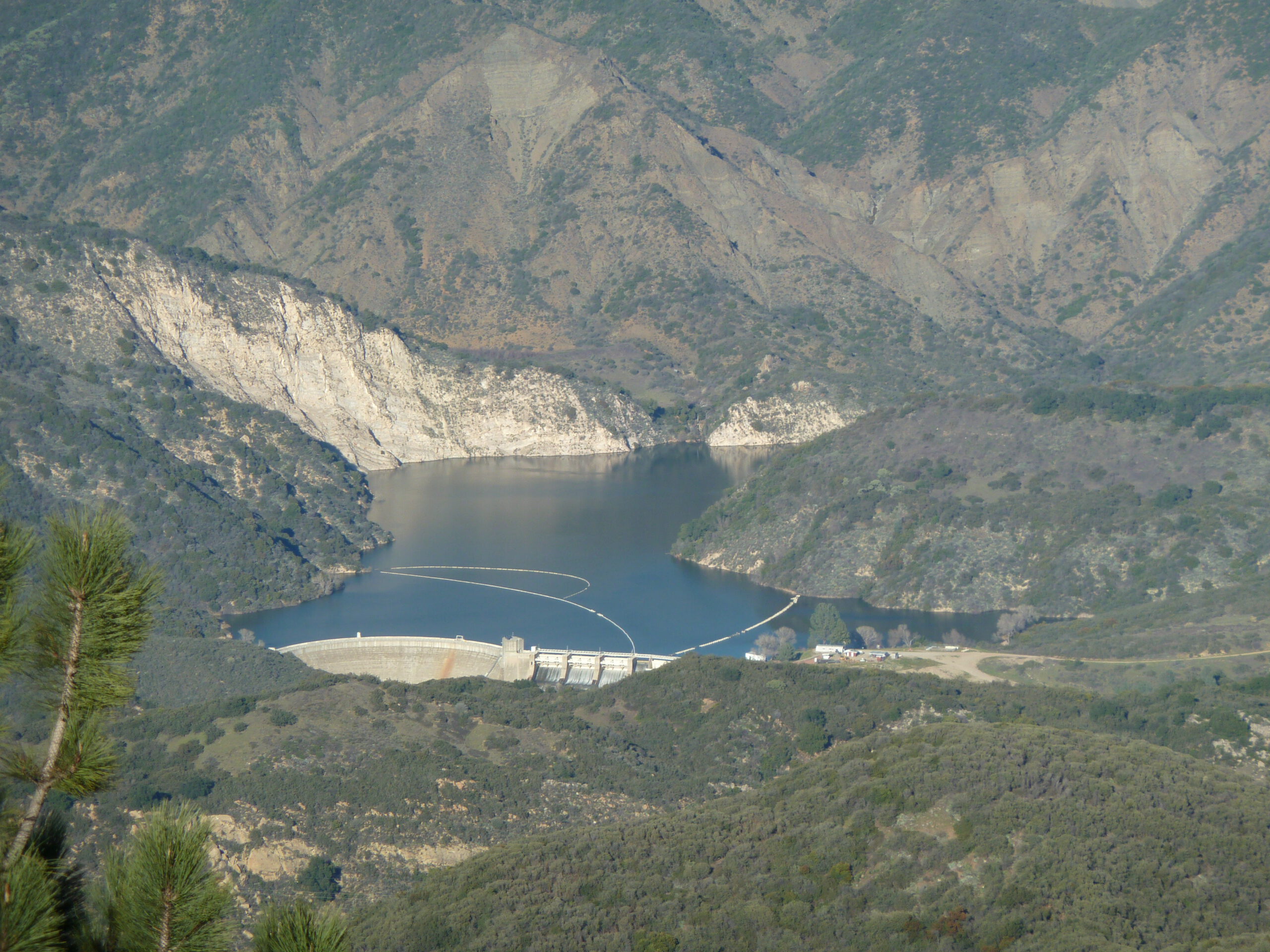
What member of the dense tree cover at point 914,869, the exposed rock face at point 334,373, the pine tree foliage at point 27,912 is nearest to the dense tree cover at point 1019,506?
the exposed rock face at point 334,373

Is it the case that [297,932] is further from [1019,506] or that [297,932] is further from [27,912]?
[1019,506]

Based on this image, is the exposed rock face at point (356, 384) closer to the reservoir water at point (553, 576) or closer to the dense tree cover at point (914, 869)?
the reservoir water at point (553, 576)

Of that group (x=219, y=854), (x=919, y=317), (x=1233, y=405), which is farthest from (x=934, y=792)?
(x=919, y=317)

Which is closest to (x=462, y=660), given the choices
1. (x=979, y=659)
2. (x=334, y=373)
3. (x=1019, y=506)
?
(x=979, y=659)

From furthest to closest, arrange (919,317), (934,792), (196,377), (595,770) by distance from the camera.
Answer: (919,317), (196,377), (595,770), (934,792)

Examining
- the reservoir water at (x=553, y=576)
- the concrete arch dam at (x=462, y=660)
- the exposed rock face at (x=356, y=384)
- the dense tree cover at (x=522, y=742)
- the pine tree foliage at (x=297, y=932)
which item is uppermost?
the exposed rock face at (x=356, y=384)

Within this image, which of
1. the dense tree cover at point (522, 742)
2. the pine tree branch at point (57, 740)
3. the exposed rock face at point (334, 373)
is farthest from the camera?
the exposed rock face at point (334, 373)

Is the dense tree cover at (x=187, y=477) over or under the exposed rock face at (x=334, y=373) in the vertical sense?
under

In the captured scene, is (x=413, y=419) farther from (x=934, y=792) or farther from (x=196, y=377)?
(x=934, y=792)
